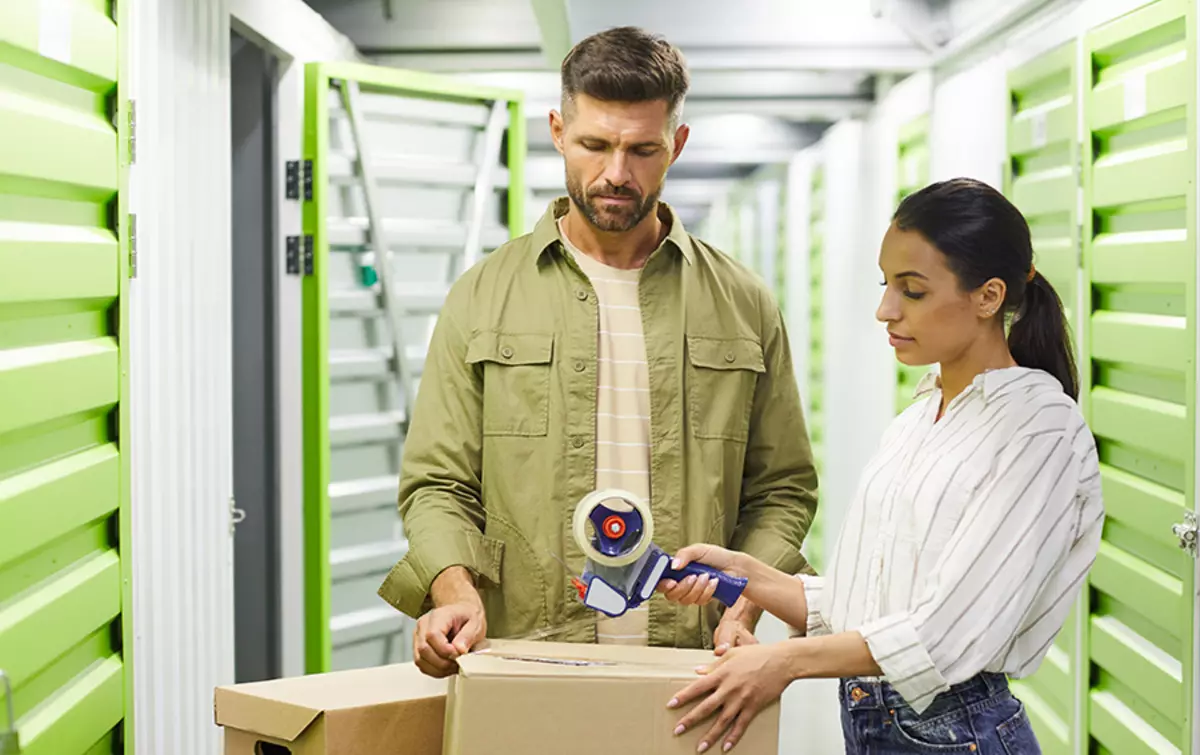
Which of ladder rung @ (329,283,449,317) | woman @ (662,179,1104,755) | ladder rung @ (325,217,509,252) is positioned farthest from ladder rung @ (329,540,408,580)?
woman @ (662,179,1104,755)

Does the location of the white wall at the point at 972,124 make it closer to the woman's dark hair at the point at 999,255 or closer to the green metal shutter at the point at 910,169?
the green metal shutter at the point at 910,169

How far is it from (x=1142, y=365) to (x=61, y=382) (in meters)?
2.47

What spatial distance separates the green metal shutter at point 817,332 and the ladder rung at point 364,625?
3.58 metres

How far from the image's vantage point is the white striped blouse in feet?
5.63

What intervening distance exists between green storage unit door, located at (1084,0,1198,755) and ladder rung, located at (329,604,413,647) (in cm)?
237

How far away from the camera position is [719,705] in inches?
66.7

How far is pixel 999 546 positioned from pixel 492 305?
3.44 ft

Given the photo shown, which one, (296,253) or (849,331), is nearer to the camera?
(296,253)

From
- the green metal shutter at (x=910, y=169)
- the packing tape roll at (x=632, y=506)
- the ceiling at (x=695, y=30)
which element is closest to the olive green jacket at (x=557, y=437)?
the packing tape roll at (x=632, y=506)

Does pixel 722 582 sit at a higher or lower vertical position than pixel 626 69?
lower

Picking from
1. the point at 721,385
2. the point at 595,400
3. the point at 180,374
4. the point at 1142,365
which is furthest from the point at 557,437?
the point at 1142,365

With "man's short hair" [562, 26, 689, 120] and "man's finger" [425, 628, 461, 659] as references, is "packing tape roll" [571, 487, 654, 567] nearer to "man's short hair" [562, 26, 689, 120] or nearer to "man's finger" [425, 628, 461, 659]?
"man's finger" [425, 628, 461, 659]

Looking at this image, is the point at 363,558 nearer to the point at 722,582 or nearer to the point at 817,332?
the point at 722,582

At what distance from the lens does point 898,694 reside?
6.22ft
